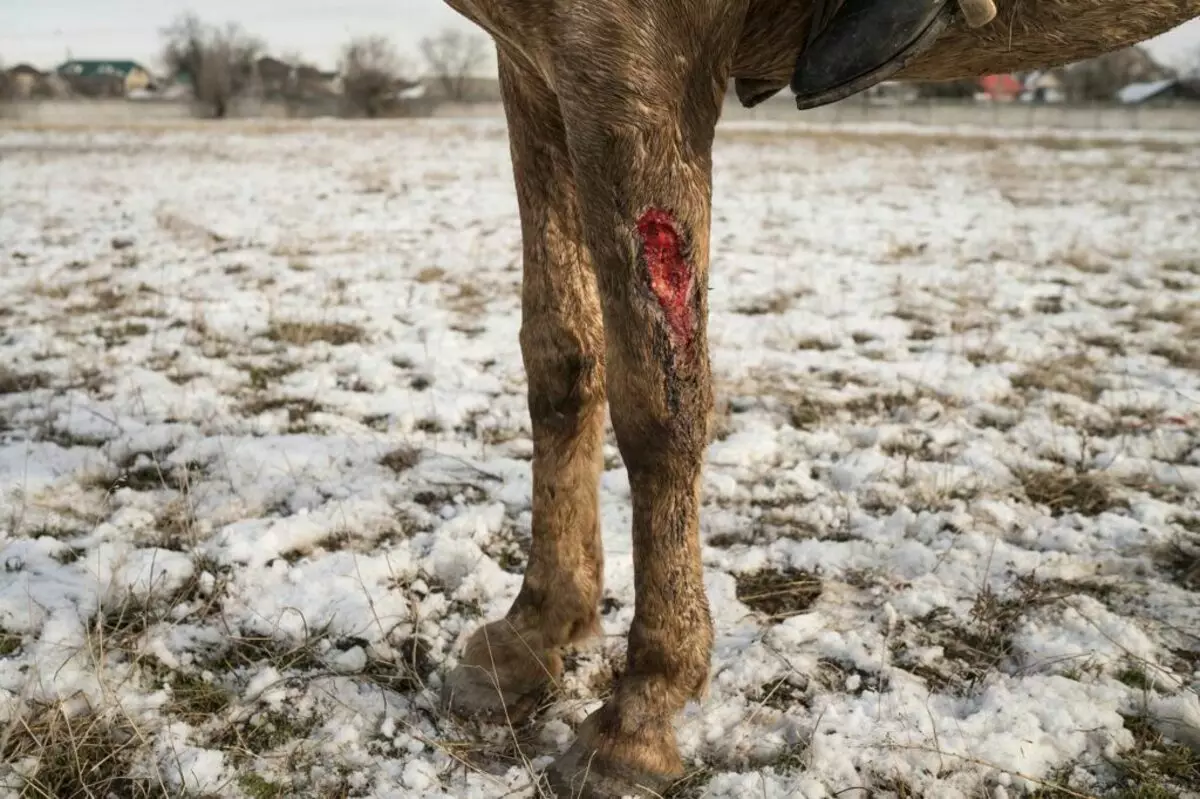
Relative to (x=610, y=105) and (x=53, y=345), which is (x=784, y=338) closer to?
(x=610, y=105)

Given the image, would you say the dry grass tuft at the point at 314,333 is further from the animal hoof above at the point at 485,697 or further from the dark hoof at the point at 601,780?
the dark hoof at the point at 601,780

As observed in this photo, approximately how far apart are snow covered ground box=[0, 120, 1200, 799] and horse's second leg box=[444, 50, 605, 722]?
0.11 m

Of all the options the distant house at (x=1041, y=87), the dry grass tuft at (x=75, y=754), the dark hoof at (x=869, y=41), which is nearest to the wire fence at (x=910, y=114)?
the distant house at (x=1041, y=87)

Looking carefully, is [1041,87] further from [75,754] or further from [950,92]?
[75,754]

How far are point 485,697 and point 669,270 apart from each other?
1145 mm

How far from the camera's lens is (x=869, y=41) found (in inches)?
65.0

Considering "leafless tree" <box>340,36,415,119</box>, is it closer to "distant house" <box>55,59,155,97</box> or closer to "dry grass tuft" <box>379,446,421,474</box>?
"distant house" <box>55,59,155,97</box>

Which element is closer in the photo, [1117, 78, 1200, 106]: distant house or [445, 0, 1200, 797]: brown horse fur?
[445, 0, 1200, 797]: brown horse fur

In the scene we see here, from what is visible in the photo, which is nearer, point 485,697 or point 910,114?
point 485,697

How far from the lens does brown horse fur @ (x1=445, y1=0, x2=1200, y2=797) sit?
160cm

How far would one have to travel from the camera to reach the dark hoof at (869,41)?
163cm

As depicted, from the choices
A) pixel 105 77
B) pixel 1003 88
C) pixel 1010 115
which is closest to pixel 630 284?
pixel 1010 115

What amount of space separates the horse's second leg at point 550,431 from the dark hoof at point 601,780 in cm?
26

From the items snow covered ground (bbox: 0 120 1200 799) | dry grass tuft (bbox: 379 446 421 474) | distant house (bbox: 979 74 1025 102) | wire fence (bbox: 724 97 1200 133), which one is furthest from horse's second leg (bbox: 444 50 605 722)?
distant house (bbox: 979 74 1025 102)
